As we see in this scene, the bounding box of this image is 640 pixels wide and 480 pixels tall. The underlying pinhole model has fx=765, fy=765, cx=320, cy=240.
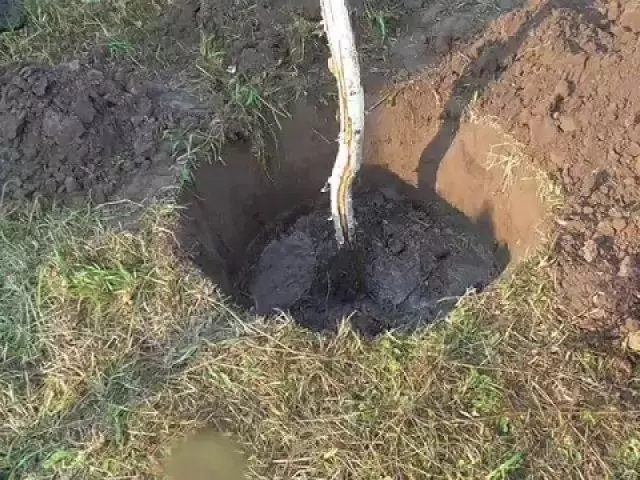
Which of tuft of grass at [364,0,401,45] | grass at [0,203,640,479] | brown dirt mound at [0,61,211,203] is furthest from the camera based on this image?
tuft of grass at [364,0,401,45]

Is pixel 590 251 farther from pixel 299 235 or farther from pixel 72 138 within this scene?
pixel 72 138

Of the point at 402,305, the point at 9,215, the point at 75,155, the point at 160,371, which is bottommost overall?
the point at 402,305

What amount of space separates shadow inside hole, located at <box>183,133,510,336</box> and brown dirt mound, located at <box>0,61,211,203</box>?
0.31 m

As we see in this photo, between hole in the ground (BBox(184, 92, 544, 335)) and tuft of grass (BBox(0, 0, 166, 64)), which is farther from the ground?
tuft of grass (BBox(0, 0, 166, 64))

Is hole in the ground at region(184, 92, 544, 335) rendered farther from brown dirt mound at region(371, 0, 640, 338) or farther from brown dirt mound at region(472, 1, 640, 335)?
brown dirt mound at region(472, 1, 640, 335)

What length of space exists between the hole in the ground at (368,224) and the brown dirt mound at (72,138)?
0.30 m

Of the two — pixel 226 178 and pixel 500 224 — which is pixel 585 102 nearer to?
pixel 500 224

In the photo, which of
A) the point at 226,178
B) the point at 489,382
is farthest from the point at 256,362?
the point at 226,178

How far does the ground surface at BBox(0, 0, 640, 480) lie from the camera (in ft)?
8.47

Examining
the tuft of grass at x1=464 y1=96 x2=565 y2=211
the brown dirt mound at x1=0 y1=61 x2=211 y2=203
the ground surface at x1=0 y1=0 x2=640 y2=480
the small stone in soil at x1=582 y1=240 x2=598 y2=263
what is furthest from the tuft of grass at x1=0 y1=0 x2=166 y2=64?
the small stone in soil at x1=582 y1=240 x2=598 y2=263

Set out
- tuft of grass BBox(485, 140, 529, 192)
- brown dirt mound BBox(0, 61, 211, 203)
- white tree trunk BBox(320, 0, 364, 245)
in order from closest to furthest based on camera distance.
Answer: white tree trunk BBox(320, 0, 364, 245)
tuft of grass BBox(485, 140, 529, 192)
brown dirt mound BBox(0, 61, 211, 203)

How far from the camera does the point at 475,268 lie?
3533 millimetres

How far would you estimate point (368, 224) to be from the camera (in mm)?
3777

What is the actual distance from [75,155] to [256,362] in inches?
52.5
